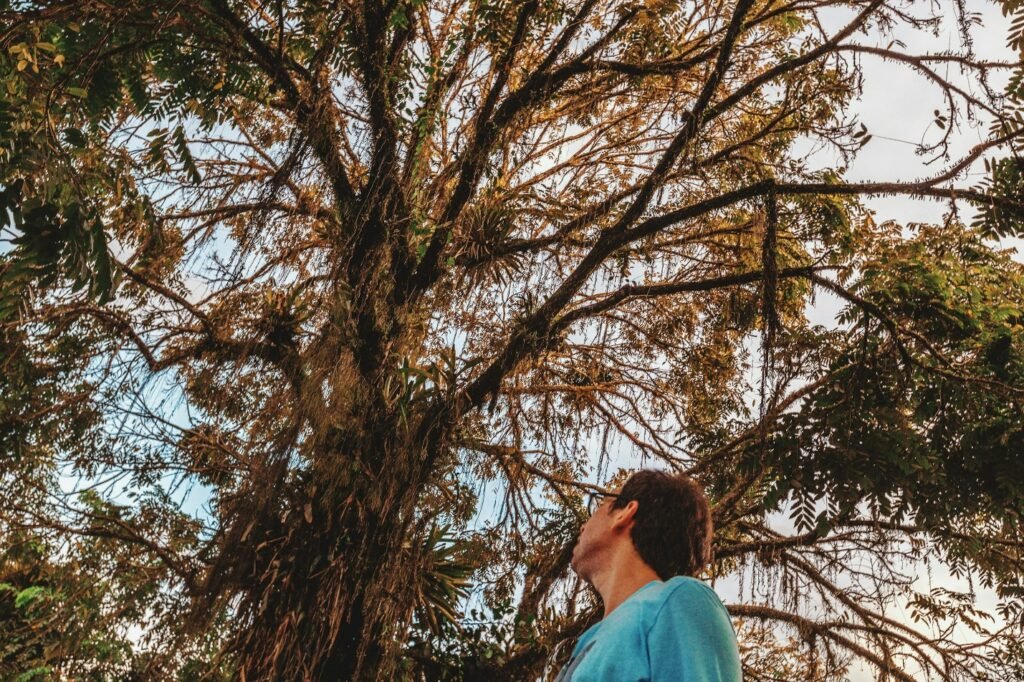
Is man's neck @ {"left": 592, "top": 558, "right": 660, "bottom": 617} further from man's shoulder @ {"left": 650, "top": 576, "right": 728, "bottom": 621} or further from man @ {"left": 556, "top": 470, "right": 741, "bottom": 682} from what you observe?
man's shoulder @ {"left": 650, "top": 576, "right": 728, "bottom": 621}

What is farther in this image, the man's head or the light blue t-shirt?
the man's head

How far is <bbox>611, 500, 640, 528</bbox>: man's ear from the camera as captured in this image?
72.4 inches

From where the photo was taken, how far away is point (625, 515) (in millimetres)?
1854

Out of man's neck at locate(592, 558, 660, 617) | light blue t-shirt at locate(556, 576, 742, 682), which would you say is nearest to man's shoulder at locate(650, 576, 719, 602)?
light blue t-shirt at locate(556, 576, 742, 682)

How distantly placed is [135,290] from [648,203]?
12.7ft

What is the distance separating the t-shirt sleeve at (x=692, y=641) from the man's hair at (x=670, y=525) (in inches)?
16.0

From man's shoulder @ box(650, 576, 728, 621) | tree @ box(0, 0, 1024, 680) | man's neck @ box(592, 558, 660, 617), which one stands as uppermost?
tree @ box(0, 0, 1024, 680)

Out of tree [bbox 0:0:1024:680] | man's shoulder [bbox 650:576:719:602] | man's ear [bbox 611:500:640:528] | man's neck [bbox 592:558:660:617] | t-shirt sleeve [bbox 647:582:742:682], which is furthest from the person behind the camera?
tree [bbox 0:0:1024:680]

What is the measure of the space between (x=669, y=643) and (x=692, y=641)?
0.04 meters

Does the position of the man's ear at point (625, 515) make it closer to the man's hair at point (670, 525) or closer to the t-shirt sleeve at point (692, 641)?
the man's hair at point (670, 525)

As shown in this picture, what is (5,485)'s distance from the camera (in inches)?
233

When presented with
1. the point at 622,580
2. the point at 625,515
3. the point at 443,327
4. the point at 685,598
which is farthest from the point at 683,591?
the point at 443,327

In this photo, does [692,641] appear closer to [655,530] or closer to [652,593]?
[652,593]

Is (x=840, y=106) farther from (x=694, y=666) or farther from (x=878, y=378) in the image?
(x=694, y=666)
